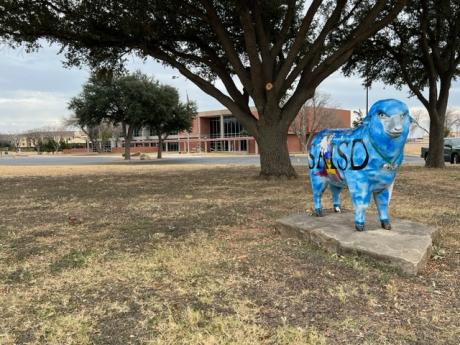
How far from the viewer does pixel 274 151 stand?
1245 cm

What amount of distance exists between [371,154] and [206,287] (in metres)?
2.23

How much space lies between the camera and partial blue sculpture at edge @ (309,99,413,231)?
14.5ft

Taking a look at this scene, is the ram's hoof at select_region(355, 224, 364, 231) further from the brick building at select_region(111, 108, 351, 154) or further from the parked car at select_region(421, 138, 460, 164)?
the brick building at select_region(111, 108, 351, 154)

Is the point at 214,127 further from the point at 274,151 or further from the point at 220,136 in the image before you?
the point at 274,151

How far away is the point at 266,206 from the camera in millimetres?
7867

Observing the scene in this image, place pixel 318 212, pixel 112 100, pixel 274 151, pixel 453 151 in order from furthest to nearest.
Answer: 1. pixel 112 100
2. pixel 453 151
3. pixel 274 151
4. pixel 318 212

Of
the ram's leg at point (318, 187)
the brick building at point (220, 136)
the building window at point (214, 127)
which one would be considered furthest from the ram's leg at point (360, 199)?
the building window at point (214, 127)

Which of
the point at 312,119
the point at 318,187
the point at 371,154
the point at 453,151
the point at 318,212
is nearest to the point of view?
the point at 371,154

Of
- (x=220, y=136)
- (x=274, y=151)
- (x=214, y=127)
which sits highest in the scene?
(x=214, y=127)

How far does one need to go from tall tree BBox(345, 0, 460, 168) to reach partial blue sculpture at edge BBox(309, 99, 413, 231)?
12.9 meters

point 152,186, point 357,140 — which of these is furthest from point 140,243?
point 152,186

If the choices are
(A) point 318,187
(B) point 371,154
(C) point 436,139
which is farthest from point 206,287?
(C) point 436,139

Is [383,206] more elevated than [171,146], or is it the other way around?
[171,146]

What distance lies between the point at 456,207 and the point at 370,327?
17.6 feet
